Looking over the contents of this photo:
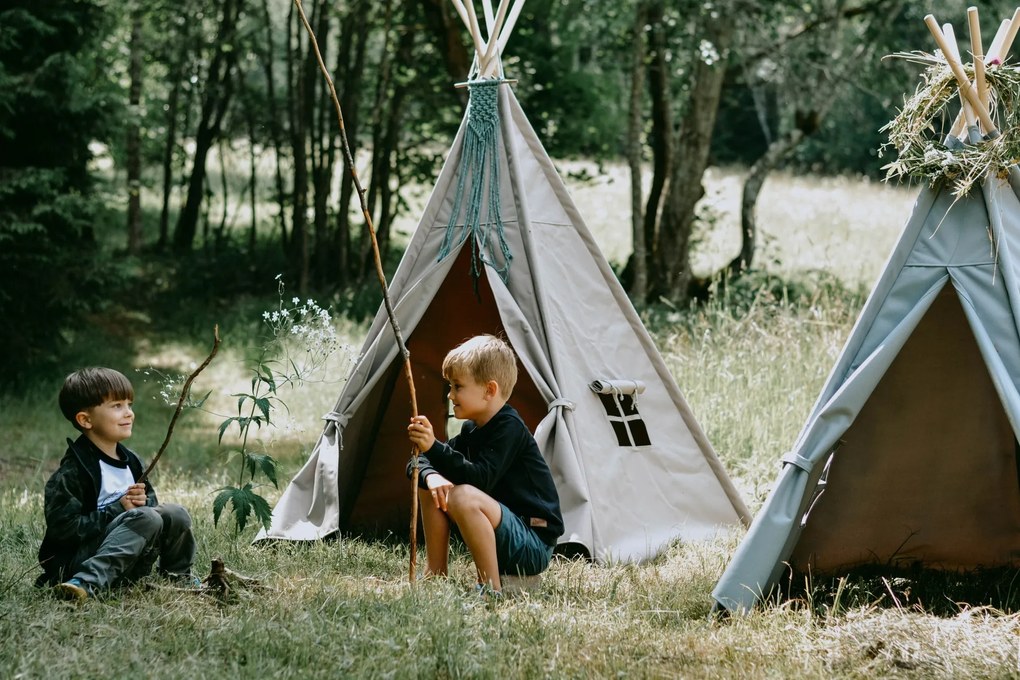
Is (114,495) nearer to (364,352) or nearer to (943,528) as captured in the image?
(364,352)

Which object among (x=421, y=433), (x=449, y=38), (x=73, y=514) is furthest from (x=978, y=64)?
(x=449, y=38)

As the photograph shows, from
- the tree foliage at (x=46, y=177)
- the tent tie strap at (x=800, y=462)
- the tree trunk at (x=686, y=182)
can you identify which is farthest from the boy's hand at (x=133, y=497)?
the tree trunk at (x=686, y=182)

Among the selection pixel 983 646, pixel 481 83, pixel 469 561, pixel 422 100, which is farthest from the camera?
pixel 422 100

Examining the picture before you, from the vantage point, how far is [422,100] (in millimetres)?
13016

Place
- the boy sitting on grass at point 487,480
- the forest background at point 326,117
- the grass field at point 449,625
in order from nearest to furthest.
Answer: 1. the grass field at point 449,625
2. the boy sitting on grass at point 487,480
3. the forest background at point 326,117

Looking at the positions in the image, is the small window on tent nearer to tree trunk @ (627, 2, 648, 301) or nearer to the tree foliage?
the tree foliage

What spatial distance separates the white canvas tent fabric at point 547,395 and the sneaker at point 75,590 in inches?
42.7

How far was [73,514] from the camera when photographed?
11.9ft

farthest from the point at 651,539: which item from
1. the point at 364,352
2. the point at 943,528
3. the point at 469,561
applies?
the point at 364,352

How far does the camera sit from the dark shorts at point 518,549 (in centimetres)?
381

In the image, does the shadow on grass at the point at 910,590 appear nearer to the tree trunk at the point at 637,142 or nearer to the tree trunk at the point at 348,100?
the tree trunk at the point at 637,142

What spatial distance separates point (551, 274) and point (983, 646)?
231 centimetres

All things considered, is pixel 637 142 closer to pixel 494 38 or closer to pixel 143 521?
pixel 494 38

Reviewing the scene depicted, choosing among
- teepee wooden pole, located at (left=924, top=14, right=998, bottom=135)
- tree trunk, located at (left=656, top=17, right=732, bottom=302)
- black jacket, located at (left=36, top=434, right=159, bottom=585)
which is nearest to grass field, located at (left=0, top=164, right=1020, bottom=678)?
black jacket, located at (left=36, top=434, right=159, bottom=585)
